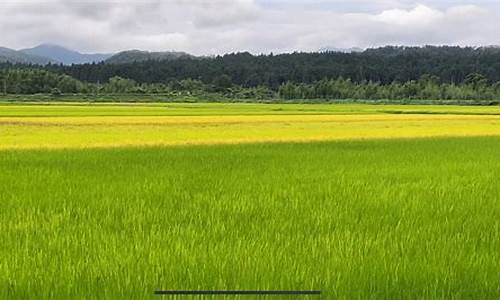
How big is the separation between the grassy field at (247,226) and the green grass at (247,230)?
0.05ft

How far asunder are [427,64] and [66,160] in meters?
112

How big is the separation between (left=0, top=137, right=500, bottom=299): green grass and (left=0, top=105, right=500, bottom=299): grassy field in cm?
2

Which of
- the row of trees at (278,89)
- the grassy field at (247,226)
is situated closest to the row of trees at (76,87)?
the row of trees at (278,89)

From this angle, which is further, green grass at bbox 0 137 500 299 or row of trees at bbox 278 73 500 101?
row of trees at bbox 278 73 500 101

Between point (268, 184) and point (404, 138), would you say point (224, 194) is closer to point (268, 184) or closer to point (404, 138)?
point (268, 184)

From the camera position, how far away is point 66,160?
508 inches

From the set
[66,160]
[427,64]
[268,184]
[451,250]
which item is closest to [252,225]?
[451,250]

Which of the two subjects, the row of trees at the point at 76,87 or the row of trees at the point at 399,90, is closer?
the row of trees at the point at 76,87

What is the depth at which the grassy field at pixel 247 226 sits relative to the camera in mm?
3910

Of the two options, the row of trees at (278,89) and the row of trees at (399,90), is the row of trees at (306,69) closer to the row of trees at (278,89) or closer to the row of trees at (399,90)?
the row of trees at (278,89)

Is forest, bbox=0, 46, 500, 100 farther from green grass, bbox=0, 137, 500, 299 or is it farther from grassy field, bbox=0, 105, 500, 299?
green grass, bbox=0, 137, 500, 299

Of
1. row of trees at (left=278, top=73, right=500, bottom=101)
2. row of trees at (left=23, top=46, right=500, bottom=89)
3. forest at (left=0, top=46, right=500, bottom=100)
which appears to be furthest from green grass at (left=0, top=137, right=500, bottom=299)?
row of trees at (left=23, top=46, right=500, bottom=89)

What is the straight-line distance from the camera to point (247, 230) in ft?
18.2

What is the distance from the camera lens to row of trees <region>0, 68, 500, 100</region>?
286 feet
